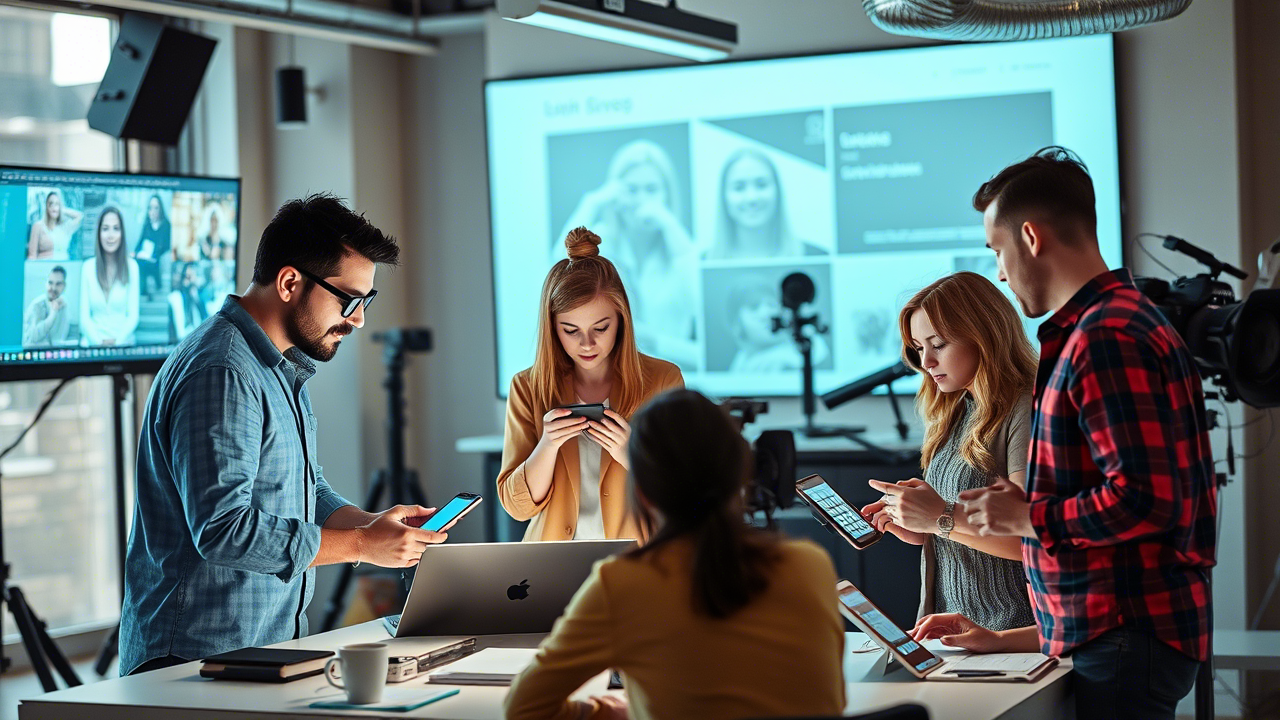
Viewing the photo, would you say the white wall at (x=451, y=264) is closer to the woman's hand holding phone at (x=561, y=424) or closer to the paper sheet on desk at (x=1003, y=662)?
the woman's hand holding phone at (x=561, y=424)

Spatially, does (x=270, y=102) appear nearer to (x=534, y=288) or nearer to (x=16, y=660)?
(x=534, y=288)

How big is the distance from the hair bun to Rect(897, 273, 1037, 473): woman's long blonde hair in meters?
0.74

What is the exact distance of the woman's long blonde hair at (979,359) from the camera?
247 cm

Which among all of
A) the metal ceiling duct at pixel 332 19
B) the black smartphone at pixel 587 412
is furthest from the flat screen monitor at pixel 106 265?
the black smartphone at pixel 587 412

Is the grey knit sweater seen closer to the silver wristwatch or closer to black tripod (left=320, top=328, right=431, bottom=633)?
the silver wristwatch

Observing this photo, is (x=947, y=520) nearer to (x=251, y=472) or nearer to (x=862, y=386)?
(x=251, y=472)

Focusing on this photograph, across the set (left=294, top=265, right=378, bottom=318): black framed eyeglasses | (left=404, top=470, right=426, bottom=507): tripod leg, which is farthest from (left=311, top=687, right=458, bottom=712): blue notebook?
(left=404, top=470, right=426, bottom=507): tripod leg

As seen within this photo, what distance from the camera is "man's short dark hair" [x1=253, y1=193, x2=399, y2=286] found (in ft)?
7.97

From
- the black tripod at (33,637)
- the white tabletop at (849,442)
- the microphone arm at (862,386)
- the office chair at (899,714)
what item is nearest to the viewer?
the office chair at (899,714)

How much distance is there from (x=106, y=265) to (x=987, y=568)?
127 inches

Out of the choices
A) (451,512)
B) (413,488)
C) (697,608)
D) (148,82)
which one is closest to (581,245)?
(451,512)

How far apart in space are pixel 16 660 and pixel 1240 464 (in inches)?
190

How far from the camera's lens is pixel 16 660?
16.9 feet

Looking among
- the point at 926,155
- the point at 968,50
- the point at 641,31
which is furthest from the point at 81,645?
the point at 968,50
